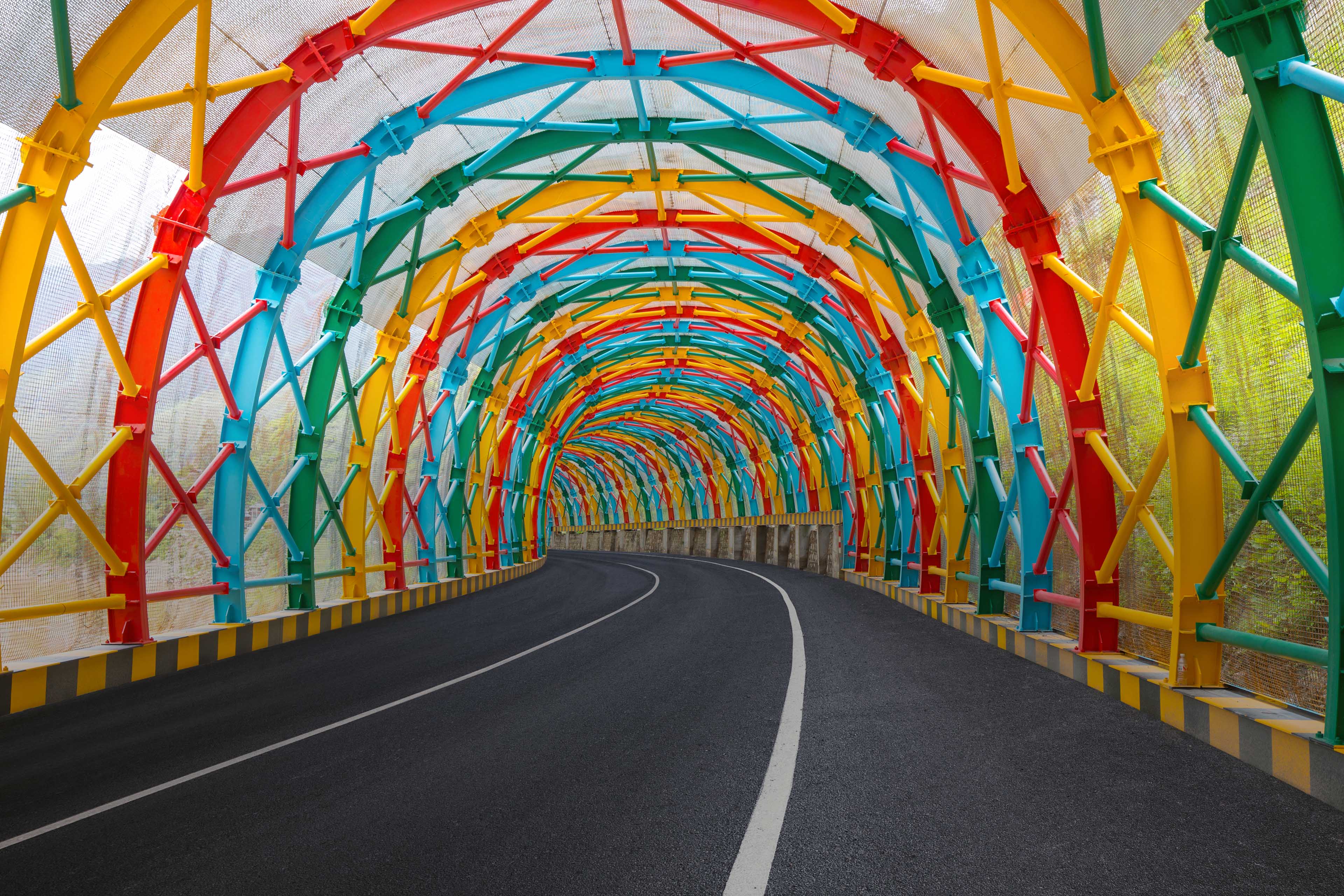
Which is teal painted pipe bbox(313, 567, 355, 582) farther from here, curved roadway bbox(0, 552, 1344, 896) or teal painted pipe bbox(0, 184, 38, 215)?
teal painted pipe bbox(0, 184, 38, 215)

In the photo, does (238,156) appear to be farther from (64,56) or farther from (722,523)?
(722,523)

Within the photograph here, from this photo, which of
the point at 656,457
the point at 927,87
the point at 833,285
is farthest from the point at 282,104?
the point at 656,457

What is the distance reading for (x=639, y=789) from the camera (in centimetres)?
479

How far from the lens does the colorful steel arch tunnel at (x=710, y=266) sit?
235 inches

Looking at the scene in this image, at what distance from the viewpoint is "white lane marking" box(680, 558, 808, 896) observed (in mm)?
3465

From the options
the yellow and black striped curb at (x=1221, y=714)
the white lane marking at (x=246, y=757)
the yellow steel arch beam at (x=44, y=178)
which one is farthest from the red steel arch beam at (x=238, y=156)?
the yellow and black striped curb at (x=1221, y=714)

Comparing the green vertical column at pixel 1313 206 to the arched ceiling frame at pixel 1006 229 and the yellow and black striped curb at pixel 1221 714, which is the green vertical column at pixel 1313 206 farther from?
the arched ceiling frame at pixel 1006 229

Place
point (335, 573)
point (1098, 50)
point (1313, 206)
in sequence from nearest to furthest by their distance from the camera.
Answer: point (1313, 206), point (1098, 50), point (335, 573)

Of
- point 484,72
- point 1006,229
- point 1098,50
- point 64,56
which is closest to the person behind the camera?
point 1098,50

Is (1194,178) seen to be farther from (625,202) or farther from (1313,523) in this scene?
(625,202)

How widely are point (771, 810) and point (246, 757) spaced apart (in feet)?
11.8

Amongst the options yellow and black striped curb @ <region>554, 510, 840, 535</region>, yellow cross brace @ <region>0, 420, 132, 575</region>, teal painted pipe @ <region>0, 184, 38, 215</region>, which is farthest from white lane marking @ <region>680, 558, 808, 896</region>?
yellow and black striped curb @ <region>554, 510, 840, 535</region>

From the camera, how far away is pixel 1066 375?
835cm

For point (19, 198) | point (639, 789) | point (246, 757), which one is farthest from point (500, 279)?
point (639, 789)
